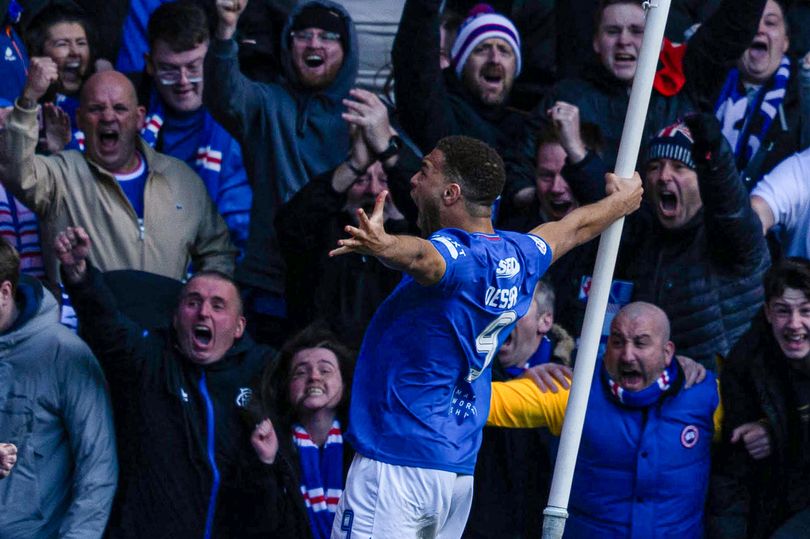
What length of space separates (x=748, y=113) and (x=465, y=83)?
1442 millimetres

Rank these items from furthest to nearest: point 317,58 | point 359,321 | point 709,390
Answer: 1. point 317,58
2. point 359,321
3. point 709,390

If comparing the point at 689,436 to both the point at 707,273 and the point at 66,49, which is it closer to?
the point at 707,273

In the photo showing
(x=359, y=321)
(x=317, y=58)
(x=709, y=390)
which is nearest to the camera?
(x=709, y=390)

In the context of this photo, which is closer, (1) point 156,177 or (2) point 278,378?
(2) point 278,378

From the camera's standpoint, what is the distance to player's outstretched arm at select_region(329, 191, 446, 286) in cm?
548

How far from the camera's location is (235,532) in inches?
299

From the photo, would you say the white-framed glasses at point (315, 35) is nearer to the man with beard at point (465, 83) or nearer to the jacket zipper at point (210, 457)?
the man with beard at point (465, 83)

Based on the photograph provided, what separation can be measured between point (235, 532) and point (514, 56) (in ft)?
9.59

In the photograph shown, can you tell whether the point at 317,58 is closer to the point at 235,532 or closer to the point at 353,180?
the point at 353,180

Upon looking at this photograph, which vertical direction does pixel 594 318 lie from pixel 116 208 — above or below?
below

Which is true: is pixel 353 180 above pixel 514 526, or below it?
above

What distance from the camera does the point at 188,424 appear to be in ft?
25.0

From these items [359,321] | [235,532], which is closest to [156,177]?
[359,321]

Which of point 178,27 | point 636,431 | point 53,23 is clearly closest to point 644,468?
point 636,431
